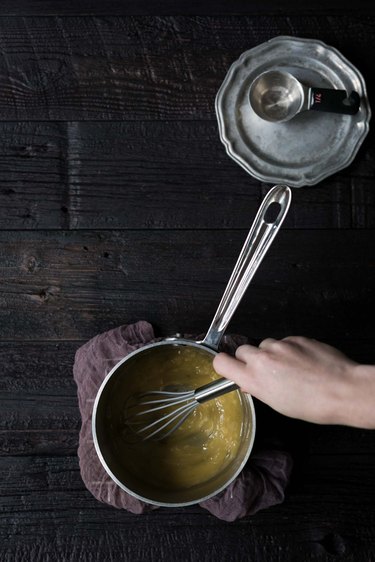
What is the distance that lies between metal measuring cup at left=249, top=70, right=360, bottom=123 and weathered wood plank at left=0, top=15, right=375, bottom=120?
2.2 inches

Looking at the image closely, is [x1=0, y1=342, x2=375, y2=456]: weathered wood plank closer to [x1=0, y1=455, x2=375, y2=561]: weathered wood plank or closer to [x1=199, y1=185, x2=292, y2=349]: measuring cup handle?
[x1=0, y1=455, x2=375, y2=561]: weathered wood plank

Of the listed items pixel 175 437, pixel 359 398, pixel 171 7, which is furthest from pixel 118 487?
pixel 171 7

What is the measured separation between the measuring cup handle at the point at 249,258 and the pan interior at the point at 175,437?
27 mm

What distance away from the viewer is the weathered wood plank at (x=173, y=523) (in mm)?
782

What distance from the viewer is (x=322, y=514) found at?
790 mm

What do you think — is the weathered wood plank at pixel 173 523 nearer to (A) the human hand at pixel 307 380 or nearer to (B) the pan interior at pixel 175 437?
(B) the pan interior at pixel 175 437

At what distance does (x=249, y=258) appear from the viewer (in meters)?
0.73

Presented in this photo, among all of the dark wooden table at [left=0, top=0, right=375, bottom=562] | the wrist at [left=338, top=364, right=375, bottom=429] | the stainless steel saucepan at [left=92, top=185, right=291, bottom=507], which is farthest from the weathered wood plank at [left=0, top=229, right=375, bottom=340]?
the wrist at [left=338, top=364, right=375, bottom=429]

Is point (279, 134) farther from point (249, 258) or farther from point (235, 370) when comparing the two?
point (235, 370)

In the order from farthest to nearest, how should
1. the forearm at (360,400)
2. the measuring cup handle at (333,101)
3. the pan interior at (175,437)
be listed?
the measuring cup handle at (333,101)
the pan interior at (175,437)
the forearm at (360,400)

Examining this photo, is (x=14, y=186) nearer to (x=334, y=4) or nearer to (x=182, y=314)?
(x=182, y=314)

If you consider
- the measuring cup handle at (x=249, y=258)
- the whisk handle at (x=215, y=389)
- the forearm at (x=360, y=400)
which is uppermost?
the measuring cup handle at (x=249, y=258)

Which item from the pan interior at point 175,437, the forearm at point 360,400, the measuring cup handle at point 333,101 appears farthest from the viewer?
the measuring cup handle at point 333,101

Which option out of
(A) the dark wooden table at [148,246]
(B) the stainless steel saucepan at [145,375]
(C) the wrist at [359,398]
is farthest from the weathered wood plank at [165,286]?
(C) the wrist at [359,398]
